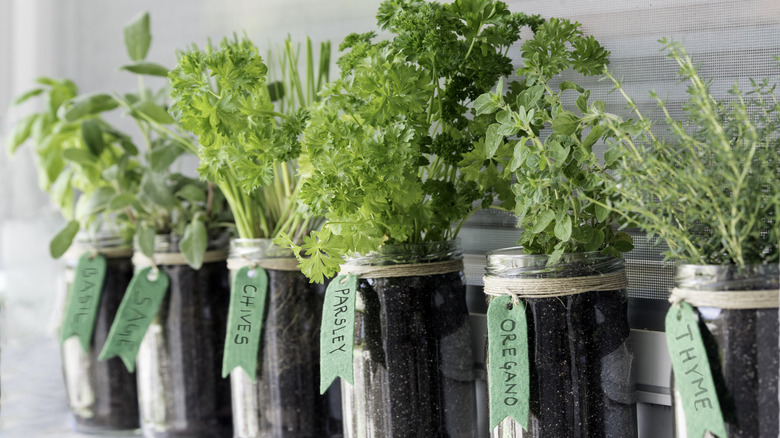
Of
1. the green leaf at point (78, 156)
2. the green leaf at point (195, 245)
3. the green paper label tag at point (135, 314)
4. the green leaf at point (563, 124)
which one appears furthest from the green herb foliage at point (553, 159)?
the green leaf at point (78, 156)

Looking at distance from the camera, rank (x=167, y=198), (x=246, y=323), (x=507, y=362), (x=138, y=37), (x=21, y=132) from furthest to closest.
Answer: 1. (x=21, y=132)
2. (x=138, y=37)
3. (x=167, y=198)
4. (x=246, y=323)
5. (x=507, y=362)

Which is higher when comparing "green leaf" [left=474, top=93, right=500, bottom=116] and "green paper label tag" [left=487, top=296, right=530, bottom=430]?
"green leaf" [left=474, top=93, right=500, bottom=116]

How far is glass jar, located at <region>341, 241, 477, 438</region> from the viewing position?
2.40 feet

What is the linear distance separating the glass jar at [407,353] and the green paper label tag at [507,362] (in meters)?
0.09

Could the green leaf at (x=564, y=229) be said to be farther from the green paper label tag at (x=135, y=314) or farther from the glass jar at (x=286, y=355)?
the green paper label tag at (x=135, y=314)

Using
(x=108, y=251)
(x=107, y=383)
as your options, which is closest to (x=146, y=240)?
(x=108, y=251)

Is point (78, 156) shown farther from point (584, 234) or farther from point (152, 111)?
point (584, 234)

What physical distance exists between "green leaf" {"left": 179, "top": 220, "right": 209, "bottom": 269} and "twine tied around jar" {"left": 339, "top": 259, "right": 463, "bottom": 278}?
0.25m

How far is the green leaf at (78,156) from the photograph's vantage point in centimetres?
102

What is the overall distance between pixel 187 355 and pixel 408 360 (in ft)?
1.22

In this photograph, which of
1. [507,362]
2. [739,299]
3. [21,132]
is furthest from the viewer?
[21,132]

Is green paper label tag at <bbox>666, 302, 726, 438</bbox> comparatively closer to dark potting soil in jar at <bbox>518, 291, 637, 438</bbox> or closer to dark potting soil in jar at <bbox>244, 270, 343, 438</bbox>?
dark potting soil in jar at <bbox>518, 291, 637, 438</bbox>

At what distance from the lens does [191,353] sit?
0.96m

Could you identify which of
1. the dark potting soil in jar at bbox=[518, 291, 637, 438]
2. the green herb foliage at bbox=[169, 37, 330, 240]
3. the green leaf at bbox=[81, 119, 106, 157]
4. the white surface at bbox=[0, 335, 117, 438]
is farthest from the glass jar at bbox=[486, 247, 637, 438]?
the white surface at bbox=[0, 335, 117, 438]
